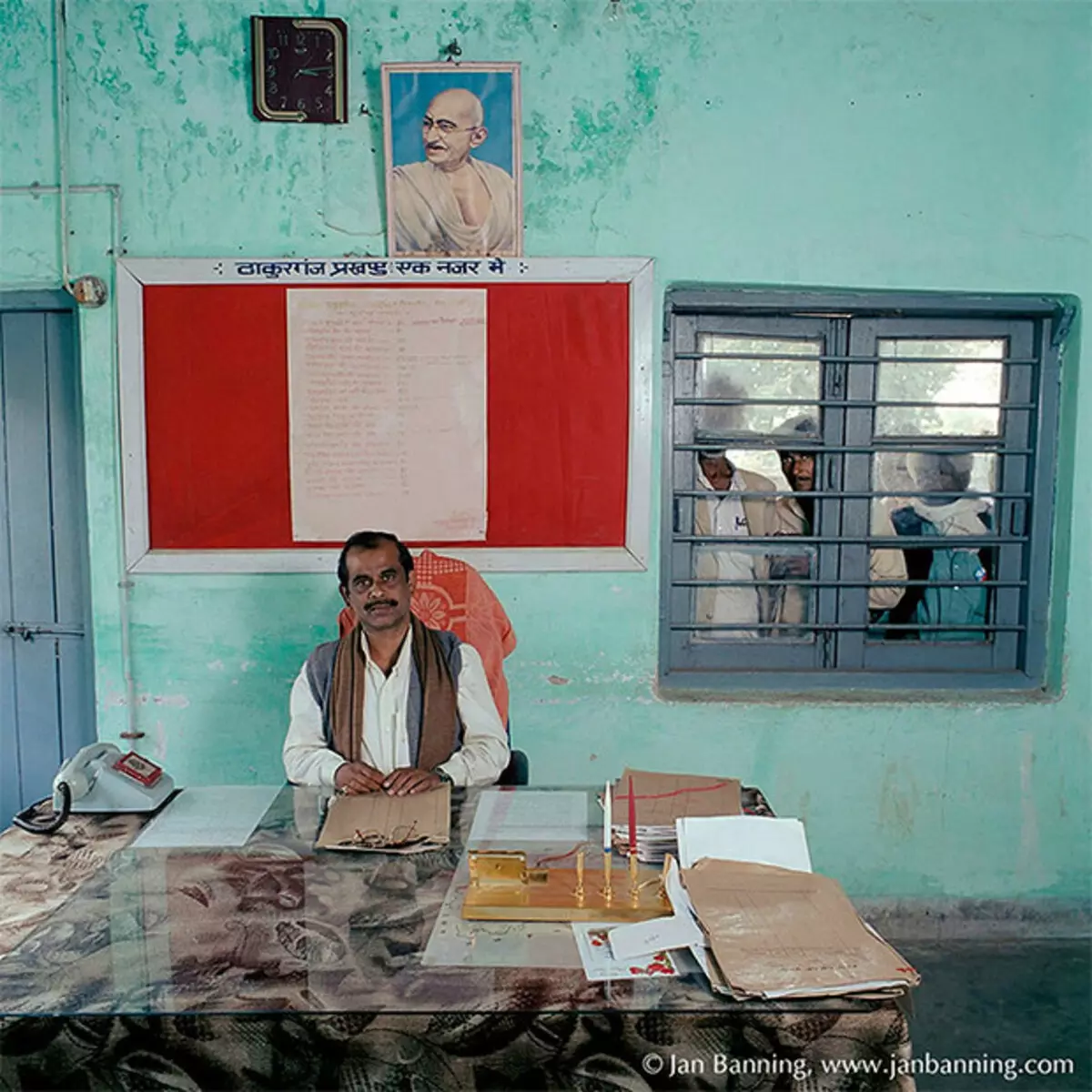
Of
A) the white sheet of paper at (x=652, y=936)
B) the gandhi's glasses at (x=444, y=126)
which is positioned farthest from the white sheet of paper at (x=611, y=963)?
the gandhi's glasses at (x=444, y=126)

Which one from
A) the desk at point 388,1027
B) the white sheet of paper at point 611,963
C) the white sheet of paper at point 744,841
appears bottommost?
the desk at point 388,1027

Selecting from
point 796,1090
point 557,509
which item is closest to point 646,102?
point 557,509

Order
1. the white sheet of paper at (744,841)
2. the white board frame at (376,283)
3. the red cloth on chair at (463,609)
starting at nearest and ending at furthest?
the white sheet of paper at (744,841)
the red cloth on chair at (463,609)
the white board frame at (376,283)

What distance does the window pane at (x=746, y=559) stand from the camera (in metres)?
3.40

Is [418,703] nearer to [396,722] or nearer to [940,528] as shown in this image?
[396,722]

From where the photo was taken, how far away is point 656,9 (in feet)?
10.2

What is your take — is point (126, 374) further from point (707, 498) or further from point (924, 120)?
point (924, 120)

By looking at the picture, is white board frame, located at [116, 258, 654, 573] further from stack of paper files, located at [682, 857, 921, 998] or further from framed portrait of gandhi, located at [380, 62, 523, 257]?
stack of paper files, located at [682, 857, 921, 998]

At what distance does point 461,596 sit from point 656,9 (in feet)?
6.82

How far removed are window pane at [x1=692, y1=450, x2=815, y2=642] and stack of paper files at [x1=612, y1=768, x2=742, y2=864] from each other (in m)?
1.35

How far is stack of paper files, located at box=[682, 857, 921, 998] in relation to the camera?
52.5 inches

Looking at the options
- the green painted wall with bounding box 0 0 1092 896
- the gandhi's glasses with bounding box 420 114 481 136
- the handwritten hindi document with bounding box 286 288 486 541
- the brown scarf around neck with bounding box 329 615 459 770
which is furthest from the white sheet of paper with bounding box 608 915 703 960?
the gandhi's glasses with bounding box 420 114 481 136

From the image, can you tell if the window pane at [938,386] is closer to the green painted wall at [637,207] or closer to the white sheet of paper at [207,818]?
the green painted wall at [637,207]

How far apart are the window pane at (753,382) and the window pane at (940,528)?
1.28 feet
